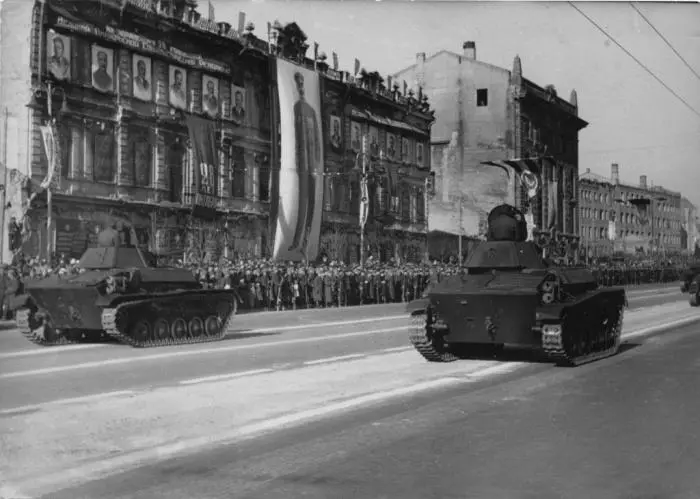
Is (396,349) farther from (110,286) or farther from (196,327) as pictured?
(110,286)

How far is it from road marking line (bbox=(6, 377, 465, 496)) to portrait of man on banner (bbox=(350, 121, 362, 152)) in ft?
Result: 115

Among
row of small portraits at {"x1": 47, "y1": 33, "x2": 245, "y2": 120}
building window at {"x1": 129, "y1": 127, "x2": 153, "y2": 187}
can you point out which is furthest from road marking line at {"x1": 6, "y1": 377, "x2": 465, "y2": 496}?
building window at {"x1": 129, "y1": 127, "x2": 153, "y2": 187}

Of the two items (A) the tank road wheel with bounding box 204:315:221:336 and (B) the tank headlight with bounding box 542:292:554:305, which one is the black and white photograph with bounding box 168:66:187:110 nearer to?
(A) the tank road wheel with bounding box 204:315:221:336

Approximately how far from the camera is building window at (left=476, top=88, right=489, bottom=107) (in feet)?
196

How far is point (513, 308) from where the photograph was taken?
42.7 feet

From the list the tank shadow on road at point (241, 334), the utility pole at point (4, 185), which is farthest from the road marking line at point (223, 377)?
the utility pole at point (4, 185)

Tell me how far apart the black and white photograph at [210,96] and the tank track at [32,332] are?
59.3ft

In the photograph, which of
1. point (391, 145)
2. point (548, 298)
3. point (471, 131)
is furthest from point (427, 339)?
point (471, 131)

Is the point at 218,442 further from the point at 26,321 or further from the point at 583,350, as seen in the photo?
the point at 26,321

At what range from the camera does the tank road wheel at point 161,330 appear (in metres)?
17.0

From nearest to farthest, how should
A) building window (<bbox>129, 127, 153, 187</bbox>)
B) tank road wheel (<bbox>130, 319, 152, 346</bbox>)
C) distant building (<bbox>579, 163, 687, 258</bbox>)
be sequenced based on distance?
tank road wheel (<bbox>130, 319, 152, 346</bbox>)
building window (<bbox>129, 127, 153, 187</bbox>)
distant building (<bbox>579, 163, 687, 258</bbox>)

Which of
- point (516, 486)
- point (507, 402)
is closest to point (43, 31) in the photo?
point (507, 402)

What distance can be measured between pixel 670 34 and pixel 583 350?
4.96m

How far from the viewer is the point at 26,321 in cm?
1694
